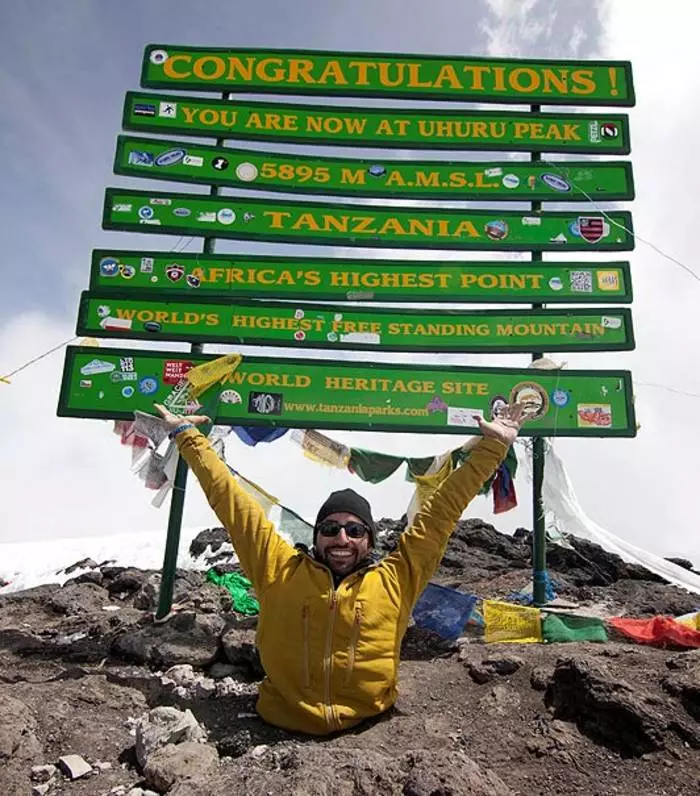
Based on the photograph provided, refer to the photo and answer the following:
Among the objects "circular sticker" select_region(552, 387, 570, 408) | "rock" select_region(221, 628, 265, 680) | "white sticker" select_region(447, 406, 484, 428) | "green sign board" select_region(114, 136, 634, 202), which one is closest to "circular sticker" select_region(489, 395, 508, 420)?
"white sticker" select_region(447, 406, 484, 428)

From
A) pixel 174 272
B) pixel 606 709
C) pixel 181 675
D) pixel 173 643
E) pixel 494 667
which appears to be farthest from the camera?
pixel 174 272

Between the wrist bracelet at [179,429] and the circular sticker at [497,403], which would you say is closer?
the wrist bracelet at [179,429]

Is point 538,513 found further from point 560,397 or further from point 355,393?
point 355,393

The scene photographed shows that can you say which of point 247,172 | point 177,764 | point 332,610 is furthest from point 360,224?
point 177,764

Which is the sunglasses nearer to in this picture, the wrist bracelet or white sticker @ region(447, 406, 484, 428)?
the wrist bracelet

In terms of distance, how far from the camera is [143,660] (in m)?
5.07

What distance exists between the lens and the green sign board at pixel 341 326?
22.7ft

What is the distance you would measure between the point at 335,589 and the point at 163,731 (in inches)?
48.0

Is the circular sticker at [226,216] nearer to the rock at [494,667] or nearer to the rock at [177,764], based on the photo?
the rock at [494,667]

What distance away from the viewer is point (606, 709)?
310 cm

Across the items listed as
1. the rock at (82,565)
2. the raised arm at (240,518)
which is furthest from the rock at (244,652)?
the rock at (82,565)

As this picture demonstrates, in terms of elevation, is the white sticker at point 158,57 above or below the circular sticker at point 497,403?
above

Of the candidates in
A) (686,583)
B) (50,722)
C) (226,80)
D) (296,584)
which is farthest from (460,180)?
(50,722)

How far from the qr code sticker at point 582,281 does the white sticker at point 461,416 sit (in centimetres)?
205
